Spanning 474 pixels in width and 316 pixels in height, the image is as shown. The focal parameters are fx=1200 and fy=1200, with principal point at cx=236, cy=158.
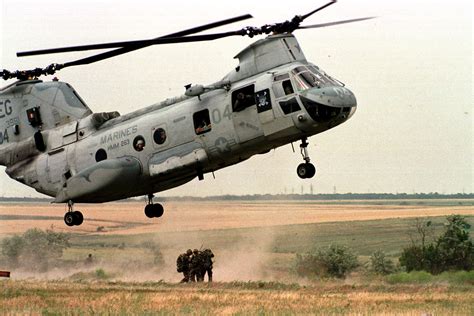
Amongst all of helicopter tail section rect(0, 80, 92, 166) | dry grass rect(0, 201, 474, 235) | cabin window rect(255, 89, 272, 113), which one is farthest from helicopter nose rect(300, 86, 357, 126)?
dry grass rect(0, 201, 474, 235)

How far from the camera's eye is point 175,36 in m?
36.0

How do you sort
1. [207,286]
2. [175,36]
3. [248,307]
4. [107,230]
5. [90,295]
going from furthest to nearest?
[107,230] < [207,286] < [90,295] < [248,307] < [175,36]

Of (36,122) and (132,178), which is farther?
(36,122)

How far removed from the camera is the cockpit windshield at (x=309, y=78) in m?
36.1

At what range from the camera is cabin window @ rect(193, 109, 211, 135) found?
125ft

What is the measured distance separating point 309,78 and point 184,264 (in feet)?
85.6

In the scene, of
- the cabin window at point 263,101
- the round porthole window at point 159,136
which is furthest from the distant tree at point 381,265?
the cabin window at point 263,101

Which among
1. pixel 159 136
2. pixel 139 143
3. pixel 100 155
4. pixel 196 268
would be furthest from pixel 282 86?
pixel 196 268

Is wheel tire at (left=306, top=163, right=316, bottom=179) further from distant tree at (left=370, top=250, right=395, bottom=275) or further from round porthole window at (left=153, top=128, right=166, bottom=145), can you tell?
distant tree at (left=370, top=250, right=395, bottom=275)

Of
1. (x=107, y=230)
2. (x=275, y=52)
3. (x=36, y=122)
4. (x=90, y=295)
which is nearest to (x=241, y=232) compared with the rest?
(x=107, y=230)

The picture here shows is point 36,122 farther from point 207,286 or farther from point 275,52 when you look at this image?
point 207,286

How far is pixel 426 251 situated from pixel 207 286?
1436 cm

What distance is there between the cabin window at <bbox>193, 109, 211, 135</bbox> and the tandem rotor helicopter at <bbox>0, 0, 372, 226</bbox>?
0.10 feet

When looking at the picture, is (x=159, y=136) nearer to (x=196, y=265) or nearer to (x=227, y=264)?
(x=196, y=265)
